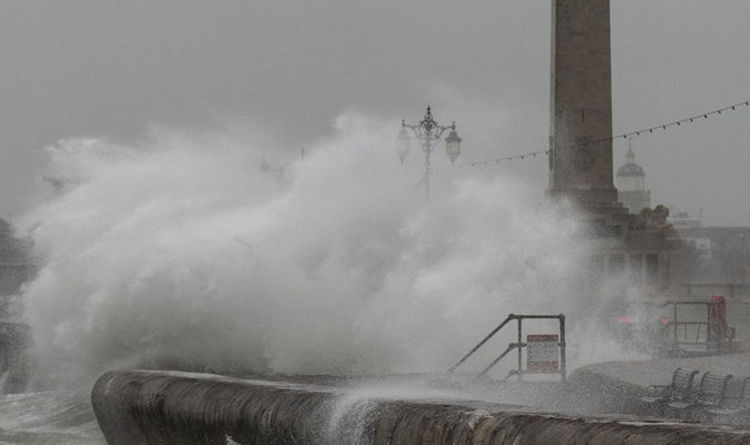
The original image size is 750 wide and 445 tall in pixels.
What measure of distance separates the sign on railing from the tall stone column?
2585 cm

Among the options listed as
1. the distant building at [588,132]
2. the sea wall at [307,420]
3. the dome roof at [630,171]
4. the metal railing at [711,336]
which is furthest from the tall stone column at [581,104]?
the dome roof at [630,171]

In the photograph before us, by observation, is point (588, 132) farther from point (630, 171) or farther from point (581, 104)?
point (630, 171)

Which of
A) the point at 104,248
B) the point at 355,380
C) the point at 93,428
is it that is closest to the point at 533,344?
the point at 355,380

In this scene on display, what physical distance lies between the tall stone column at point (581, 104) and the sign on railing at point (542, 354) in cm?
2585

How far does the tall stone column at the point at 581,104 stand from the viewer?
40594 mm

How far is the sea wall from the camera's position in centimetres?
655

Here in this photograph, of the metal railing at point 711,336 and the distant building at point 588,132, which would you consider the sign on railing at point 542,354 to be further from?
the distant building at point 588,132

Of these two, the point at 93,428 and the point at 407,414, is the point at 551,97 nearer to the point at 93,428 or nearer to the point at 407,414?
the point at 93,428

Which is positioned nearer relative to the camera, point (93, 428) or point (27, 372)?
point (93, 428)

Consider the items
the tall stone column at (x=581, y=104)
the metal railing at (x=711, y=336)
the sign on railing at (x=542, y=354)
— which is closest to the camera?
the sign on railing at (x=542, y=354)

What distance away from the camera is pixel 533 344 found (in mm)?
15617

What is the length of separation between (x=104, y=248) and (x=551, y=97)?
23027 millimetres

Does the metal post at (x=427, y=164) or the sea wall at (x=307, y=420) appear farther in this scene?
the metal post at (x=427, y=164)

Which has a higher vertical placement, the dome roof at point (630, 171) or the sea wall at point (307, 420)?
the dome roof at point (630, 171)
